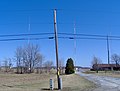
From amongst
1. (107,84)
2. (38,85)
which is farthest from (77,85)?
(38,85)

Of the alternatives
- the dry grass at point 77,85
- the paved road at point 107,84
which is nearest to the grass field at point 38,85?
the dry grass at point 77,85

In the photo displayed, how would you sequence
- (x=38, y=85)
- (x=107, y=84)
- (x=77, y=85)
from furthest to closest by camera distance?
(x=107, y=84), (x=38, y=85), (x=77, y=85)

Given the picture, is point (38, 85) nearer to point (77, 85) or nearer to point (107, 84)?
point (77, 85)

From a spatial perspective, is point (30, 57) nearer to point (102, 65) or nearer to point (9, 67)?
point (9, 67)

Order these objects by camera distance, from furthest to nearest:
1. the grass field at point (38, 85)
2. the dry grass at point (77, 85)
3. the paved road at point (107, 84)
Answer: the grass field at point (38, 85)
the dry grass at point (77, 85)
the paved road at point (107, 84)

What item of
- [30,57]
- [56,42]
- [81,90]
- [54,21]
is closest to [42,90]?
[81,90]

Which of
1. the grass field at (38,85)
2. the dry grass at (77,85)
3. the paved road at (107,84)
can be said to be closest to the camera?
the paved road at (107,84)

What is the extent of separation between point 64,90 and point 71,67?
57693mm

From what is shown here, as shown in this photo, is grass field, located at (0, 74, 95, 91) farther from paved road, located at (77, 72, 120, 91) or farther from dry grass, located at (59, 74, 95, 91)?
paved road, located at (77, 72, 120, 91)

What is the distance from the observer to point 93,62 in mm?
165625

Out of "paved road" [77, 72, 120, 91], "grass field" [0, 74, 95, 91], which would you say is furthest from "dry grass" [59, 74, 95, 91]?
"paved road" [77, 72, 120, 91]

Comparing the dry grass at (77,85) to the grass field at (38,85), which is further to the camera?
the grass field at (38,85)

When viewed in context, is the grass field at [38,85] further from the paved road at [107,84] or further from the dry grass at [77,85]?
the paved road at [107,84]

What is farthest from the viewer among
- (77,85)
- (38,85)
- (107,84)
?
(107,84)
